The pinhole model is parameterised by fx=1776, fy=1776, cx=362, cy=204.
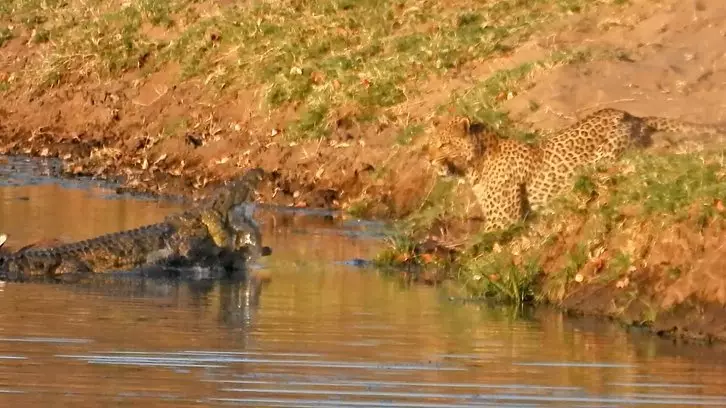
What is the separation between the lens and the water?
8.70m

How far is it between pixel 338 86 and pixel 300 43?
1.73 metres

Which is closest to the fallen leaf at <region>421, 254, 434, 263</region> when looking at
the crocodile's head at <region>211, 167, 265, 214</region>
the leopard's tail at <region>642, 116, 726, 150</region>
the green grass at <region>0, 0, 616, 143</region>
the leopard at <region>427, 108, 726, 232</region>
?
the leopard at <region>427, 108, 726, 232</region>

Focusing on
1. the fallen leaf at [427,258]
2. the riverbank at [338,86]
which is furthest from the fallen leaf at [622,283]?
the fallen leaf at [427,258]

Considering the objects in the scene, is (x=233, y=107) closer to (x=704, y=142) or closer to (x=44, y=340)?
(x=704, y=142)

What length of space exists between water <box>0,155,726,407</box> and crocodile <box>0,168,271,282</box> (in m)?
0.44

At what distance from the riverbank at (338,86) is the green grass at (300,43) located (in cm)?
2

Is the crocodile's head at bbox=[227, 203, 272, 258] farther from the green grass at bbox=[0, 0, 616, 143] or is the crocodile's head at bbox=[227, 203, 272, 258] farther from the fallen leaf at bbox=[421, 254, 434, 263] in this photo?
the green grass at bbox=[0, 0, 616, 143]

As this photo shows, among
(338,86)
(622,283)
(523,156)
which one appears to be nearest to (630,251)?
(622,283)

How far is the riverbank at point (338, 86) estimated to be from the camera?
16.9m

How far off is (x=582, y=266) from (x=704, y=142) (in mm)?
2446

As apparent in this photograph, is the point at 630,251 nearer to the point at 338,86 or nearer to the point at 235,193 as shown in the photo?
the point at 235,193

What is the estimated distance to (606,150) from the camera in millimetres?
13734

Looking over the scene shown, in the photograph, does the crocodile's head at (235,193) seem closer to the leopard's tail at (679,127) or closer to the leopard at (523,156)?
the leopard at (523,156)

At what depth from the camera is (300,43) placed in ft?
69.6
